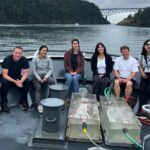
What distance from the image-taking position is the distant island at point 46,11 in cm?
8306

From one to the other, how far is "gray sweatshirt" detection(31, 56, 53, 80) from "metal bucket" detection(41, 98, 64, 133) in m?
1.56

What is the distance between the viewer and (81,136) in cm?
415

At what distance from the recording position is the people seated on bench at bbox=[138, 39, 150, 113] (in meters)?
5.40

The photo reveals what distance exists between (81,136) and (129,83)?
1.66 metres

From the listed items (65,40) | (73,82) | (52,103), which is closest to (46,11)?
(65,40)

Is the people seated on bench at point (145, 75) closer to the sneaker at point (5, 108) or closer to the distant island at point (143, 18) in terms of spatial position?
the sneaker at point (5, 108)

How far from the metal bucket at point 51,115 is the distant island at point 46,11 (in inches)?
3185

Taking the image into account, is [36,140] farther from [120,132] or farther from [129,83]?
[129,83]

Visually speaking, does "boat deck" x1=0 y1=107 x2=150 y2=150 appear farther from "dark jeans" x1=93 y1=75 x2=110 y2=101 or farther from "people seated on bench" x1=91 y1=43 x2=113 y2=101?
"people seated on bench" x1=91 y1=43 x2=113 y2=101

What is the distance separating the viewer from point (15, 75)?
534 cm

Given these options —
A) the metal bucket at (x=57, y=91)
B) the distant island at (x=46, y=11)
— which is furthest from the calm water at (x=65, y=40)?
the distant island at (x=46, y=11)

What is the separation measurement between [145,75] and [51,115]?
2.16 m

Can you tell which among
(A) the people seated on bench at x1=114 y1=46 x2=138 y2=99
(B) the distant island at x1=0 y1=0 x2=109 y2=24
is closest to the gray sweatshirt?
(A) the people seated on bench at x1=114 y1=46 x2=138 y2=99

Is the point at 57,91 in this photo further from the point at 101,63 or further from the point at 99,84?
the point at 101,63
